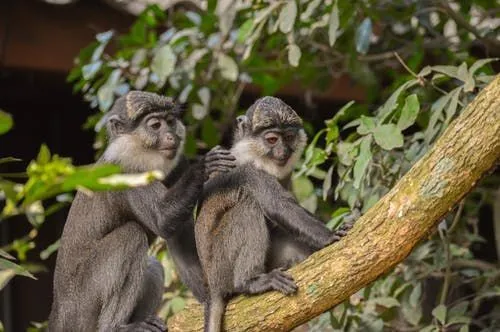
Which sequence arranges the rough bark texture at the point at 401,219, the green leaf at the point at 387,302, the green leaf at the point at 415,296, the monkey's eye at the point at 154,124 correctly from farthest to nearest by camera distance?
the green leaf at the point at 415,296
the green leaf at the point at 387,302
the monkey's eye at the point at 154,124
the rough bark texture at the point at 401,219

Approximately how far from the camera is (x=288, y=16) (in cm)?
566

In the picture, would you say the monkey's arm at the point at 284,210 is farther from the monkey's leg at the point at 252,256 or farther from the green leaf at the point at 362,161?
the green leaf at the point at 362,161

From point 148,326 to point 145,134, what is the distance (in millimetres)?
1134

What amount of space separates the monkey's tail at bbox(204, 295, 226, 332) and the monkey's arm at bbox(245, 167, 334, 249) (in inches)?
21.6

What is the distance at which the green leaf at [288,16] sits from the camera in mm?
5586

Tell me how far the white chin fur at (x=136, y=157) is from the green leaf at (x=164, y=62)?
4.08 feet

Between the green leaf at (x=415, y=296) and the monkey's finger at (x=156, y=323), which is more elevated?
the green leaf at (x=415, y=296)

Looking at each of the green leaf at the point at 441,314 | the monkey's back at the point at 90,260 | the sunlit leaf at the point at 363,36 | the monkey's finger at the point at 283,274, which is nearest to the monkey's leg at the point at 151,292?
the monkey's back at the point at 90,260

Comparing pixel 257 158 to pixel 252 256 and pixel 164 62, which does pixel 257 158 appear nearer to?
pixel 252 256

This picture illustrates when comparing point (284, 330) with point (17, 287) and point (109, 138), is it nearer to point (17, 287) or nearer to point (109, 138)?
point (109, 138)

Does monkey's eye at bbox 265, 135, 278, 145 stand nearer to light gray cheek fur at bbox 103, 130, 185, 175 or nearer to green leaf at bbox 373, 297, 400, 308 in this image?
light gray cheek fur at bbox 103, 130, 185, 175

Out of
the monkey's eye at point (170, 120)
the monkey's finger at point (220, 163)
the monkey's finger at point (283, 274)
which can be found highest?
the monkey's eye at point (170, 120)

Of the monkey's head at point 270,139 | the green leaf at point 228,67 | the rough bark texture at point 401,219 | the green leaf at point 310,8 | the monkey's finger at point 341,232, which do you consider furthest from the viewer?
the green leaf at point 228,67

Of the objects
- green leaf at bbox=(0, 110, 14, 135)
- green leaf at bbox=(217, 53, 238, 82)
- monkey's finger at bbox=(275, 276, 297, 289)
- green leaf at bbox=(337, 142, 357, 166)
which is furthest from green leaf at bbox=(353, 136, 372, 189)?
green leaf at bbox=(0, 110, 14, 135)
